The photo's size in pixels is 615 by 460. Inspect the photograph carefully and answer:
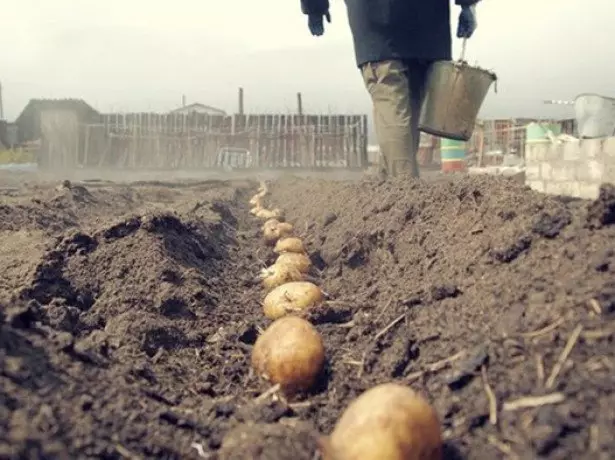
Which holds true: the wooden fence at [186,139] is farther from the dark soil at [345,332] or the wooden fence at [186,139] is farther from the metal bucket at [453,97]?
the dark soil at [345,332]

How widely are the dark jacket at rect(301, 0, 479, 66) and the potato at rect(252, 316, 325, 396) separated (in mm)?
4705

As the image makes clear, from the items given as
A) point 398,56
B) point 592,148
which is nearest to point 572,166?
point 592,148

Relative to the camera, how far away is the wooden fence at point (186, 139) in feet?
76.6

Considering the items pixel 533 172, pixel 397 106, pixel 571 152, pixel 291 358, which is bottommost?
pixel 291 358

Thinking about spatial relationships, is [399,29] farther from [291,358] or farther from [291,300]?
[291,358]

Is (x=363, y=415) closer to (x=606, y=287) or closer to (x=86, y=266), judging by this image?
(x=606, y=287)

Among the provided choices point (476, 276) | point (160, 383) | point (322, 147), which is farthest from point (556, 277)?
point (322, 147)

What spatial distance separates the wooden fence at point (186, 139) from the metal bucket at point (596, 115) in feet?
42.0

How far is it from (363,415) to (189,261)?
3.37 metres

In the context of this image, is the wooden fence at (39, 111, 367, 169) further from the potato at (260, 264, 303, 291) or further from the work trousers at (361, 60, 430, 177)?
the potato at (260, 264, 303, 291)

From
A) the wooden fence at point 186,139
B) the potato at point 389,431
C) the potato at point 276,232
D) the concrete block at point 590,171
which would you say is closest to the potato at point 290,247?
the potato at point 276,232

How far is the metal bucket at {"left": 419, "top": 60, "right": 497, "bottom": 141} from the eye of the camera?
681cm

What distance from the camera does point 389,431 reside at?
77.3 inches

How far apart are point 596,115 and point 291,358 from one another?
355 inches
